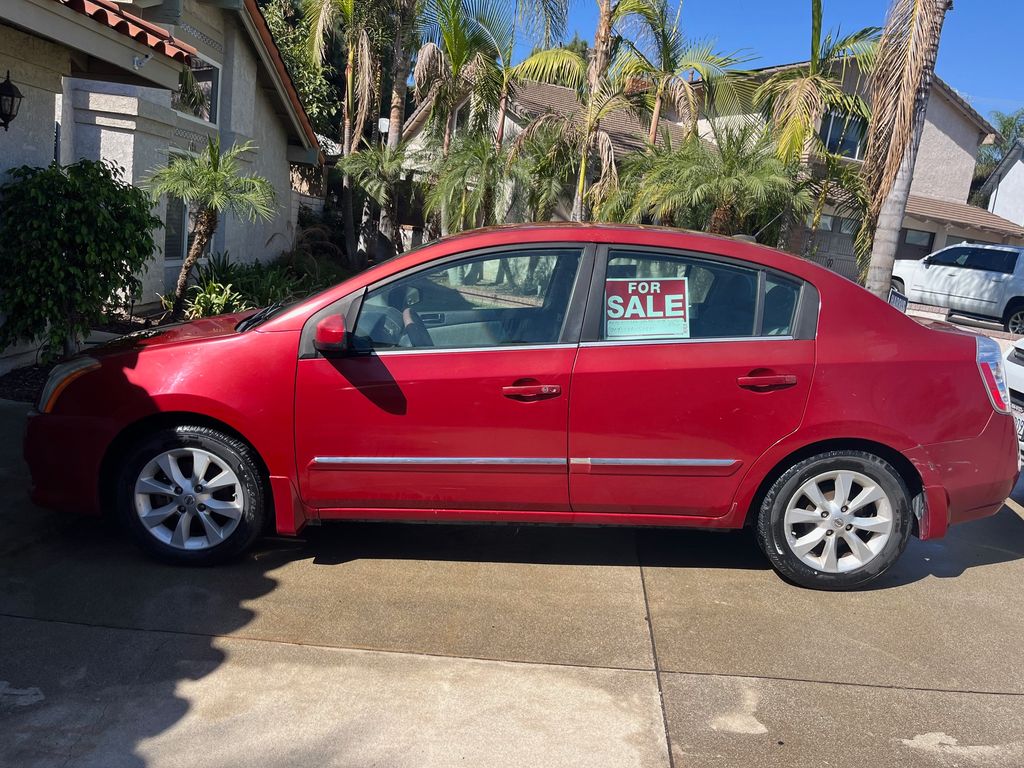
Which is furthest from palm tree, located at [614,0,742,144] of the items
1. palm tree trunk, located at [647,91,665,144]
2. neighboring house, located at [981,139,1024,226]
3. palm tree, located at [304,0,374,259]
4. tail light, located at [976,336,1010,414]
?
neighboring house, located at [981,139,1024,226]

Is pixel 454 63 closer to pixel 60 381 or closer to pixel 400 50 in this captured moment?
pixel 400 50

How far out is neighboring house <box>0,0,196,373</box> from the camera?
6926 mm

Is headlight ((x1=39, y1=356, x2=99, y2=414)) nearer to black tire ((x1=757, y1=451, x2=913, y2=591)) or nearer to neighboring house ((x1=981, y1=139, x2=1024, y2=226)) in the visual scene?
black tire ((x1=757, y1=451, x2=913, y2=591))

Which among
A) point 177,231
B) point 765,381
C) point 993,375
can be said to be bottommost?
point 765,381

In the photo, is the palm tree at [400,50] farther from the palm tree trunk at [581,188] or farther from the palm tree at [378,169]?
the palm tree trunk at [581,188]

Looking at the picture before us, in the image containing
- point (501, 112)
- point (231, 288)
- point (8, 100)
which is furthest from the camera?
point (501, 112)

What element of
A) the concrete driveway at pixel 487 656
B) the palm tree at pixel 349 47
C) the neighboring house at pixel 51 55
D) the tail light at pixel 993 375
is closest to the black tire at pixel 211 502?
the concrete driveway at pixel 487 656

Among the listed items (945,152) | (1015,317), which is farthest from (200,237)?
(945,152)

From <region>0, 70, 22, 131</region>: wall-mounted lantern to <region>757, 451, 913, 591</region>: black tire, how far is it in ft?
20.6

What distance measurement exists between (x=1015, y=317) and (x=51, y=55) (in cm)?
1689

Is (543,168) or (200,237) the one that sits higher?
(543,168)

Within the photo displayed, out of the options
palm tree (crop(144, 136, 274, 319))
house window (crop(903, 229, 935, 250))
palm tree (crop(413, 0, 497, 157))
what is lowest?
palm tree (crop(144, 136, 274, 319))

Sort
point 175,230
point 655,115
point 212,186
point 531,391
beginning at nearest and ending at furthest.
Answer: point 531,391
point 212,186
point 175,230
point 655,115

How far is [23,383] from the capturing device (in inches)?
290
